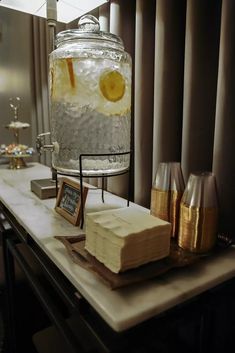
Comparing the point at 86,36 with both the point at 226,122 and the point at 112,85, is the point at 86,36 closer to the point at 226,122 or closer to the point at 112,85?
the point at 112,85

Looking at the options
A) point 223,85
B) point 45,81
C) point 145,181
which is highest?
point 45,81

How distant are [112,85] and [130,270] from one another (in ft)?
1.51

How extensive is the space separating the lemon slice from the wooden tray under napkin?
0.38m

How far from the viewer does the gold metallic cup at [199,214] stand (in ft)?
1.83

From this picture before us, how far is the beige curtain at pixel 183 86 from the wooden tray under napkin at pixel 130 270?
0.23 metres

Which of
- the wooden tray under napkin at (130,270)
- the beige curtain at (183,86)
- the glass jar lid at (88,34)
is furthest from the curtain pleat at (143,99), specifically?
the wooden tray under napkin at (130,270)

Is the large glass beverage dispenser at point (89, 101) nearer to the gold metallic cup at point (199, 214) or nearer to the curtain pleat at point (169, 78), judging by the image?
the curtain pleat at point (169, 78)

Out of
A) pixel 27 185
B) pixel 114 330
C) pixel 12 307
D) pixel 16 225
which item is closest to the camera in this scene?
pixel 114 330

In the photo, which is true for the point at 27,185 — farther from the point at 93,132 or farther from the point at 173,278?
the point at 173,278

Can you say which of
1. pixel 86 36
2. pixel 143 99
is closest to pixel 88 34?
pixel 86 36

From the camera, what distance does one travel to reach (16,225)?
0.94m

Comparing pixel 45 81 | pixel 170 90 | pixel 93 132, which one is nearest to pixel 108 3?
pixel 170 90

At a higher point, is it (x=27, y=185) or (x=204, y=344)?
(x=27, y=185)

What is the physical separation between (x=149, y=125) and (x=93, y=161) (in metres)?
0.32
